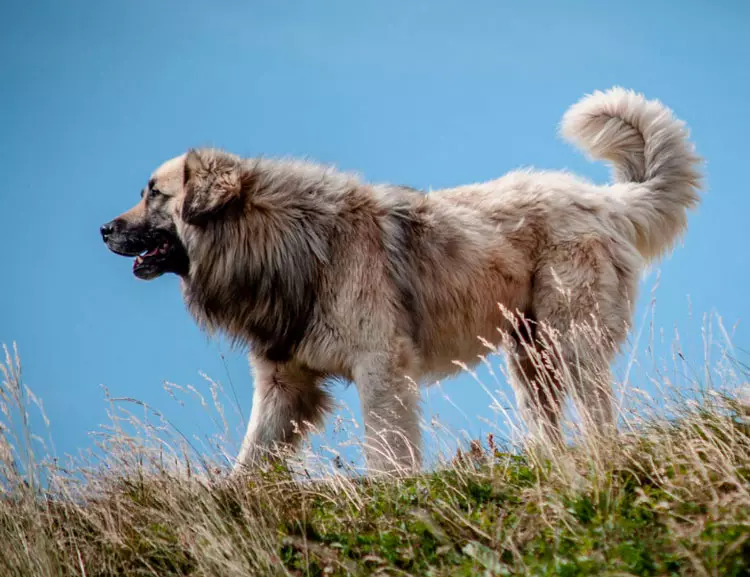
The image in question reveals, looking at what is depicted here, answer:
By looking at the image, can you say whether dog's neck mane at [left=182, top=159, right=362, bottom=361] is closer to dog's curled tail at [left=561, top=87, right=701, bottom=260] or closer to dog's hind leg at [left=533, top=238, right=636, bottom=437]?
dog's hind leg at [left=533, top=238, right=636, bottom=437]

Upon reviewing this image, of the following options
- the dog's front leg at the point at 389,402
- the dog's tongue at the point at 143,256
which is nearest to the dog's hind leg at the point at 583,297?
the dog's front leg at the point at 389,402

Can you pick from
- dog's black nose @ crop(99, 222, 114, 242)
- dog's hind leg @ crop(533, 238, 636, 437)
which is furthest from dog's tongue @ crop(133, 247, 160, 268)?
dog's hind leg @ crop(533, 238, 636, 437)

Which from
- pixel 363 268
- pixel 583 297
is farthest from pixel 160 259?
pixel 583 297

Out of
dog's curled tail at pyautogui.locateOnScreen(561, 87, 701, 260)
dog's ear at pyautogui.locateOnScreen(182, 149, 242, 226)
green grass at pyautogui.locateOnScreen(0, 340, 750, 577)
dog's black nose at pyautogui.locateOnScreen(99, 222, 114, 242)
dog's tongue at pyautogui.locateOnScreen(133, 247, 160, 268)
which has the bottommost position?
green grass at pyautogui.locateOnScreen(0, 340, 750, 577)

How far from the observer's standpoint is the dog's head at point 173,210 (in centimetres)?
563

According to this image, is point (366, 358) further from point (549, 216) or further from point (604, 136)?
point (604, 136)

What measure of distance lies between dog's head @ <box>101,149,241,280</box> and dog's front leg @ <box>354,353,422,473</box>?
1529 mm

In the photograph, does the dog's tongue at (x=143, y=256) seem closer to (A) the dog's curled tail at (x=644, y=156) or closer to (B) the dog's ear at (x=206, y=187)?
(B) the dog's ear at (x=206, y=187)

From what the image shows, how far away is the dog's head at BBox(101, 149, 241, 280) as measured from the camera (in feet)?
18.5

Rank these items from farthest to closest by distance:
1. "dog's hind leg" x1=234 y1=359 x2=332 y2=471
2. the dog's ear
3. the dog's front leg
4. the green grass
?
1. "dog's hind leg" x1=234 y1=359 x2=332 y2=471
2. the dog's ear
3. the dog's front leg
4. the green grass

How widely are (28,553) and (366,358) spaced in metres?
2.23

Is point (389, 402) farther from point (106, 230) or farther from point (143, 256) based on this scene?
point (106, 230)

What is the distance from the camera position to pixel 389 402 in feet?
16.8

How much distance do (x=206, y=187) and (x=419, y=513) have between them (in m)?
3.03
